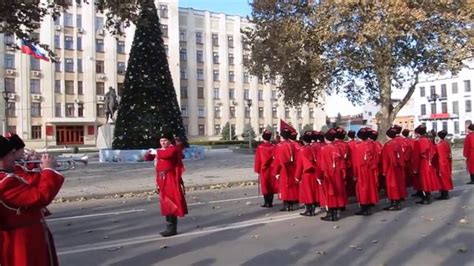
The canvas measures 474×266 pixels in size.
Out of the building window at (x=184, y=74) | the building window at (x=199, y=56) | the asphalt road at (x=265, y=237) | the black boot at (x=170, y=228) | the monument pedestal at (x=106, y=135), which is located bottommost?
Answer: the asphalt road at (x=265, y=237)

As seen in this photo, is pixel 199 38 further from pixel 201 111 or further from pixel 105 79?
pixel 105 79

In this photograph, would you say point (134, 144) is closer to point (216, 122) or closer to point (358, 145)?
point (358, 145)

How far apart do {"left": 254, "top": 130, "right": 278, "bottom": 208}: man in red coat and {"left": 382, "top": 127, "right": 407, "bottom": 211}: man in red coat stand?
236 cm

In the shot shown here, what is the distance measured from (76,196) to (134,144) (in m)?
13.3

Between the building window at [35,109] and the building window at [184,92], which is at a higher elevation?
the building window at [184,92]

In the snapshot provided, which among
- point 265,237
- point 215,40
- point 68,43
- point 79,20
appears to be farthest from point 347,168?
point 215,40

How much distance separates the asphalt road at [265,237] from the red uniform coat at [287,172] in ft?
1.42

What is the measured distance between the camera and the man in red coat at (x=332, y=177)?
9.64 meters

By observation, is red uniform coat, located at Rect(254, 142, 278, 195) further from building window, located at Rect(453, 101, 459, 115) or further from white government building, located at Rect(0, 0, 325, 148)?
building window, located at Rect(453, 101, 459, 115)

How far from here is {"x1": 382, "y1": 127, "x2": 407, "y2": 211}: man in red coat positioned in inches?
428

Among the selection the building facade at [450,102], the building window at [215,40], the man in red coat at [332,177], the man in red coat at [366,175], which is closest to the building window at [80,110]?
the building window at [215,40]

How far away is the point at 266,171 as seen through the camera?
11688mm

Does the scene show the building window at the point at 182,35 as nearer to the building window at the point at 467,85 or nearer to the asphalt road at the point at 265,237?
the building window at the point at 467,85

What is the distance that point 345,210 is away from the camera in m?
10.9
